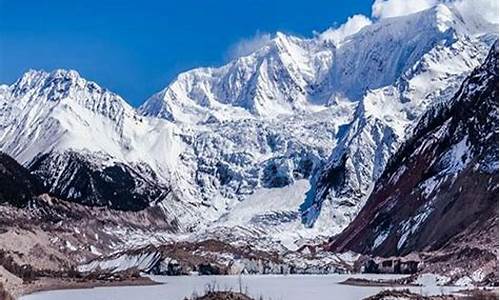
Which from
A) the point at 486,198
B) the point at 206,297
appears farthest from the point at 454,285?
the point at 206,297

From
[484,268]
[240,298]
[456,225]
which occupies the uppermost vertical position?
[456,225]

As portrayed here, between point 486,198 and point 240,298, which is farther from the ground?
point 486,198

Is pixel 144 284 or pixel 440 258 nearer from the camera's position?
pixel 440 258

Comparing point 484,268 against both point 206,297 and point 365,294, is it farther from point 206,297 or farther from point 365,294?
point 206,297

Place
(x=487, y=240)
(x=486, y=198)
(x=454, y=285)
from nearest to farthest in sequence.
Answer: (x=454, y=285), (x=487, y=240), (x=486, y=198)

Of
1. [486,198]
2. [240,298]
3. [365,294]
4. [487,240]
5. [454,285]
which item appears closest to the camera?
[240,298]

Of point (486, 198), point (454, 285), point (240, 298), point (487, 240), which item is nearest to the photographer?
point (240, 298)

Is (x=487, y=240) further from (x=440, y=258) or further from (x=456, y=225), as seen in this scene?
(x=456, y=225)

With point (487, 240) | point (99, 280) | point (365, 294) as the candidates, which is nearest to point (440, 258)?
point (487, 240)

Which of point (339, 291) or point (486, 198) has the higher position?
point (486, 198)
